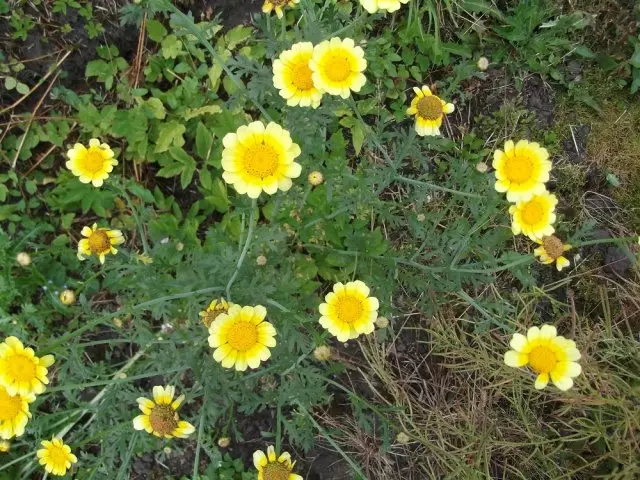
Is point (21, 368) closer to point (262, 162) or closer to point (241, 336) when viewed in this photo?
point (241, 336)

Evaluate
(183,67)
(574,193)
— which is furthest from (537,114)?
(183,67)

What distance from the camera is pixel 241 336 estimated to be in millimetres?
1974

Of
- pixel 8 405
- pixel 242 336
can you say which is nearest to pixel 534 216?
pixel 242 336

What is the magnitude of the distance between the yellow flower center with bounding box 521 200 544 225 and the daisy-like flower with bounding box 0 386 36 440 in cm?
202

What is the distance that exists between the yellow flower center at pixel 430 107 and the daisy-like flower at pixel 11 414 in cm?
190

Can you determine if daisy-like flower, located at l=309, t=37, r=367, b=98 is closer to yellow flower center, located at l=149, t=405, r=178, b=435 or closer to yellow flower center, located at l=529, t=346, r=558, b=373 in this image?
yellow flower center, located at l=529, t=346, r=558, b=373

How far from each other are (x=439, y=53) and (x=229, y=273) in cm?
186

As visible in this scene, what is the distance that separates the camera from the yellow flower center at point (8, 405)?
81.0 inches

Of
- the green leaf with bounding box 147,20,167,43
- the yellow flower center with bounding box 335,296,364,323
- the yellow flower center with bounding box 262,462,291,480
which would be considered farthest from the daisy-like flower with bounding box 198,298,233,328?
the green leaf with bounding box 147,20,167,43

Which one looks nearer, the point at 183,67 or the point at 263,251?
the point at 263,251

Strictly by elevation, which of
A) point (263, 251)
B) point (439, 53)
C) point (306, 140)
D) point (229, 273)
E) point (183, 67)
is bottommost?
point (229, 273)

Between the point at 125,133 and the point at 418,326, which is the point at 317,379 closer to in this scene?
the point at 418,326

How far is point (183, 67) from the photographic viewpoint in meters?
3.07

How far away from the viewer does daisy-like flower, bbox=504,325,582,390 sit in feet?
6.79
